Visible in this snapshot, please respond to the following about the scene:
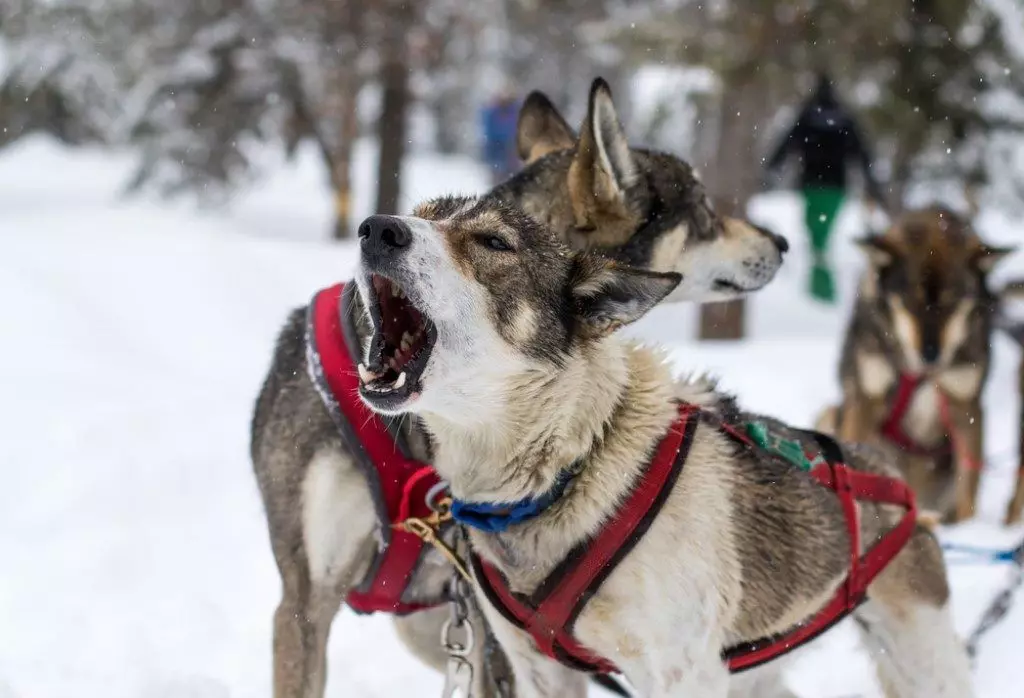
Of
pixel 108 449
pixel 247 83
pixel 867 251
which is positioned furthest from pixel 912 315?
pixel 247 83

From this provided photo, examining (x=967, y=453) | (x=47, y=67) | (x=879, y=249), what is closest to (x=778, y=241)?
(x=879, y=249)

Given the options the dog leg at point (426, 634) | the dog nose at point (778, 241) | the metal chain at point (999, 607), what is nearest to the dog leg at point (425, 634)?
the dog leg at point (426, 634)

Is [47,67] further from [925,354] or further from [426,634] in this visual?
[426,634]

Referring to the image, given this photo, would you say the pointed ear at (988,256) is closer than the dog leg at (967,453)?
Yes

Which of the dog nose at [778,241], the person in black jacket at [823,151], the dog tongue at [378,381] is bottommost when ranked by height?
the dog tongue at [378,381]

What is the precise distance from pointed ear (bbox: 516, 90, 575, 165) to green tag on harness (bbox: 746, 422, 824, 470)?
→ 1413mm

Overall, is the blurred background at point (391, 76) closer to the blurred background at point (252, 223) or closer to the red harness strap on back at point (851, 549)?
the blurred background at point (252, 223)

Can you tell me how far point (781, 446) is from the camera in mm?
3004

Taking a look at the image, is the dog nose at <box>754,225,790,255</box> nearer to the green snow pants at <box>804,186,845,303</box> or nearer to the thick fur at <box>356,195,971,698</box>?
the thick fur at <box>356,195,971,698</box>

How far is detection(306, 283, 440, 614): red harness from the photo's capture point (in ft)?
9.57

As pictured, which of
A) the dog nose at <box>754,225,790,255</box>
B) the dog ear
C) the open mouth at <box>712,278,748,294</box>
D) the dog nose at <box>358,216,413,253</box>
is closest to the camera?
the dog nose at <box>358,216,413,253</box>

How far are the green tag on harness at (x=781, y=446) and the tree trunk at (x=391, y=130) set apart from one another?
12.1 m

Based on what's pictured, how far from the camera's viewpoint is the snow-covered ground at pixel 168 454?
14.2ft

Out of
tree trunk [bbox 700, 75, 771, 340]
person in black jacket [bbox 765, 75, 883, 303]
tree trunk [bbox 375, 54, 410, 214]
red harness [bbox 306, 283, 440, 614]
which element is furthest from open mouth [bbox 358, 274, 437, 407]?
tree trunk [bbox 375, 54, 410, 214]
